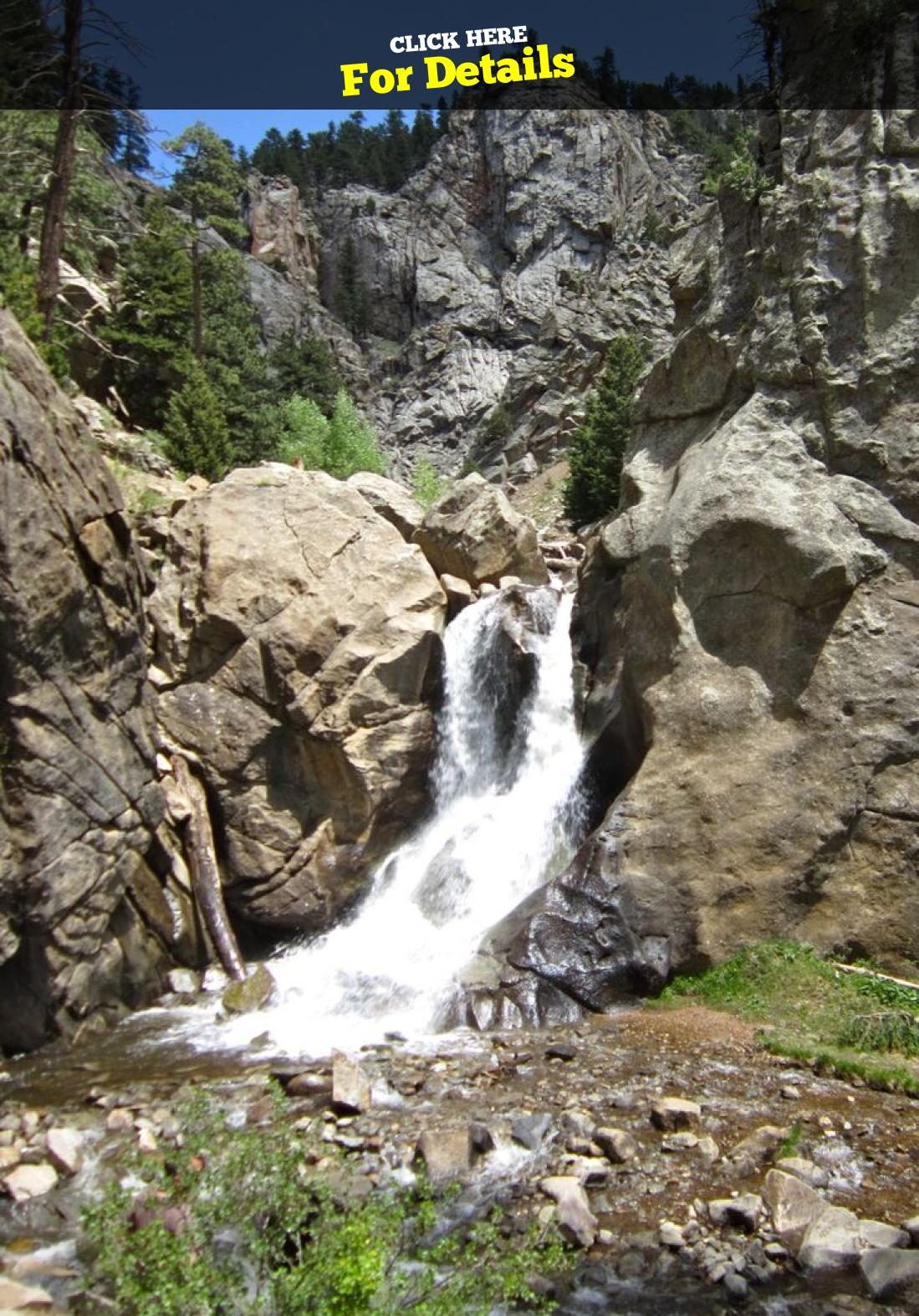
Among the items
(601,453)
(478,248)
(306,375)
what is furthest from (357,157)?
(601,453)

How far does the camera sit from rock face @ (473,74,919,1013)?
548 inches

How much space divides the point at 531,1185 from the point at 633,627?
1011 centimetres

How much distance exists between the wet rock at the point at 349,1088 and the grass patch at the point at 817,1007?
483 centimetres

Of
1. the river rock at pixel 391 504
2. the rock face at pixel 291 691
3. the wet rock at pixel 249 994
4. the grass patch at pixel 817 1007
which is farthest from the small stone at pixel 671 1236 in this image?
the river rock at pixel 391 504

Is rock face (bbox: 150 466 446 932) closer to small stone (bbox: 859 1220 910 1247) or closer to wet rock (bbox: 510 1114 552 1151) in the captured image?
wet rock (bbox: 510 1114 552 1151)

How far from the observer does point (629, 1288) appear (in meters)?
6.93

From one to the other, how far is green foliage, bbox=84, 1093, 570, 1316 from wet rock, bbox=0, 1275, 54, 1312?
412mm

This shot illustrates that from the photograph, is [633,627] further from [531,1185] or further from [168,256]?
[168,256]

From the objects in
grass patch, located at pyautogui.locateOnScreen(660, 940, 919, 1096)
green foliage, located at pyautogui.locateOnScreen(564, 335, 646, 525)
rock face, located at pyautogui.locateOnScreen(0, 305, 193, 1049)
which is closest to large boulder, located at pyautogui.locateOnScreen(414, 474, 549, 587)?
green foliage, located at pyautogui.locateOnScreen(564, 335, 646, 525)

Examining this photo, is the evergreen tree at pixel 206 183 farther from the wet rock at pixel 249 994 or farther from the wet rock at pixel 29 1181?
the wet rock at pixel 29 1181

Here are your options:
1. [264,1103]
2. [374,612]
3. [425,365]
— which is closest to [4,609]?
[264,1103]

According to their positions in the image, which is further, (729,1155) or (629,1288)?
(729,1155)

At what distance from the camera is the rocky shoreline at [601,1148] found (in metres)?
7.00

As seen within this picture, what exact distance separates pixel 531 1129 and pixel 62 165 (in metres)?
18.0
